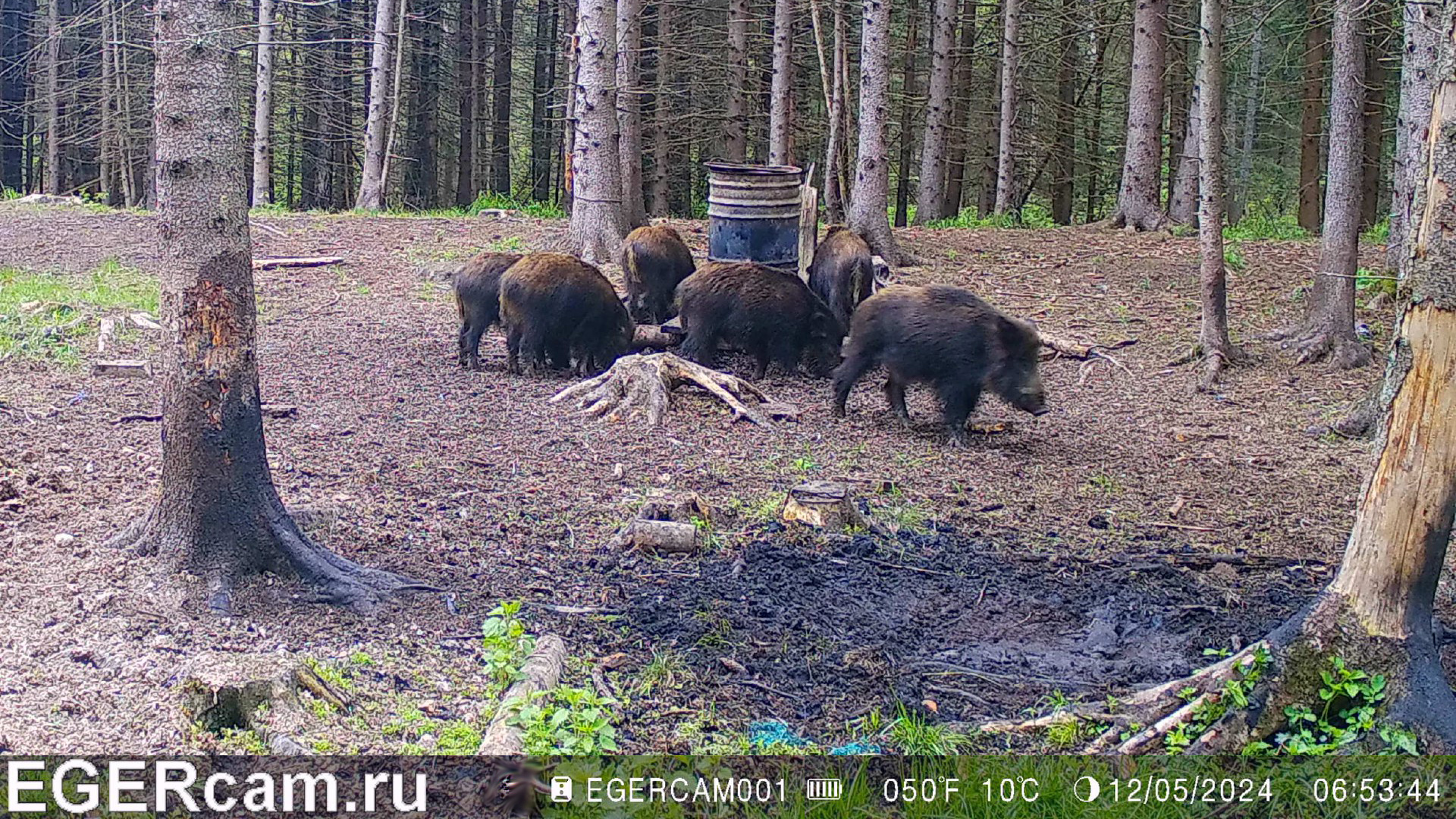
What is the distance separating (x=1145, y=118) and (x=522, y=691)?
1496cm

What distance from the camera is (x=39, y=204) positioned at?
19141mm

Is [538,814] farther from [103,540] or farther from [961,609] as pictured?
[103,540]

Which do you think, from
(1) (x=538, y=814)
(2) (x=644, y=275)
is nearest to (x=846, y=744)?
(1) (x=538, y=814)

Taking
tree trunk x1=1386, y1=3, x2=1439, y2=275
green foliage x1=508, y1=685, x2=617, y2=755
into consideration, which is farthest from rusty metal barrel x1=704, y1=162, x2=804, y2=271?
green foliage x1=508, y1=685, x2=617, y2=755

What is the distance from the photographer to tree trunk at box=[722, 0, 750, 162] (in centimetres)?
2102

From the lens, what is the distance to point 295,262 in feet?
45.8

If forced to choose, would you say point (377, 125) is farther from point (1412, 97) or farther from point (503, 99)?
point (1412, 97)

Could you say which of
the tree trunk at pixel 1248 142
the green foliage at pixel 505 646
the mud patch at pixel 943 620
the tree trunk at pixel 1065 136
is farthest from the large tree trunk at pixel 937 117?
the green foliage at pixel 505 646

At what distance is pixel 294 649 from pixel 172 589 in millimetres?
668

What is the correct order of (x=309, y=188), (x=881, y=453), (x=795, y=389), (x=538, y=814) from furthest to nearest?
(x=309, y=188)
(x=795, y=389)
(x=881, y=453)
(x=538, y=814)

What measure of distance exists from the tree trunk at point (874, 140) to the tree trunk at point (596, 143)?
2574 mm

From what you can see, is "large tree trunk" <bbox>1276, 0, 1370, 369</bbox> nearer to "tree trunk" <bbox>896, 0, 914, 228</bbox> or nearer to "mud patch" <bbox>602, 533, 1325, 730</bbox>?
"mud patch" <bbox>602, 533, 1325, 730</bbox>

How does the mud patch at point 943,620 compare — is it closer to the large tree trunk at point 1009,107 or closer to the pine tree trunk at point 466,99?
the large tree trunk at point 1009,107

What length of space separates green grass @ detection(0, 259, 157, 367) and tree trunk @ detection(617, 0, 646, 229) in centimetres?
507
